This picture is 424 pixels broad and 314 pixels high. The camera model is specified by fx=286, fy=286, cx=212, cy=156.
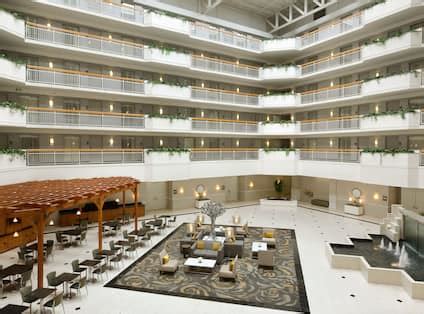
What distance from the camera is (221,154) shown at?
24.2 meters

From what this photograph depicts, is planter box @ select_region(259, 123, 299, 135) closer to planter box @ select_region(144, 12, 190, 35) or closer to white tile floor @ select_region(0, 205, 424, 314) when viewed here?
planter box @ select_region(144, 12, 190, 35)

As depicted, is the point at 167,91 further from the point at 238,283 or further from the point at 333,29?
the point at 238,283

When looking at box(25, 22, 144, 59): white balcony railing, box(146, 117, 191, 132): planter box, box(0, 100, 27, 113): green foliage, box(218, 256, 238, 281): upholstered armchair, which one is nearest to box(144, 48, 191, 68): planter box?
box(25, 22, 144, 59): white balcony railing

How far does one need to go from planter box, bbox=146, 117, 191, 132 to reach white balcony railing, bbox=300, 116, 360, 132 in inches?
411

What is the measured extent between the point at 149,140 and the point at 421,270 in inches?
762

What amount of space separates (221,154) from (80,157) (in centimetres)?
1095

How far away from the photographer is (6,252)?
14.9 meters

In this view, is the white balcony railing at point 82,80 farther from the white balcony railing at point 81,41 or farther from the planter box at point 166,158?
the planter box at point 166,158

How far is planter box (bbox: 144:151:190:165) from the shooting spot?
2045 cm

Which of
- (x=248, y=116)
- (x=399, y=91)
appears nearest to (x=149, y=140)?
(x=248, y=116)

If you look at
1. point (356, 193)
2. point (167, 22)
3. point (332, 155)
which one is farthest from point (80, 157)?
point (356, 193)

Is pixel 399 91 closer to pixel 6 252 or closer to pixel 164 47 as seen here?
pixel 164 47

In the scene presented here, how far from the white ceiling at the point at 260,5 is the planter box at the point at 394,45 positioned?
1013 cm

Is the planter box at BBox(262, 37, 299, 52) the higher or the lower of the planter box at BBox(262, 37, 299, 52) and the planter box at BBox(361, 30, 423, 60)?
the higher
